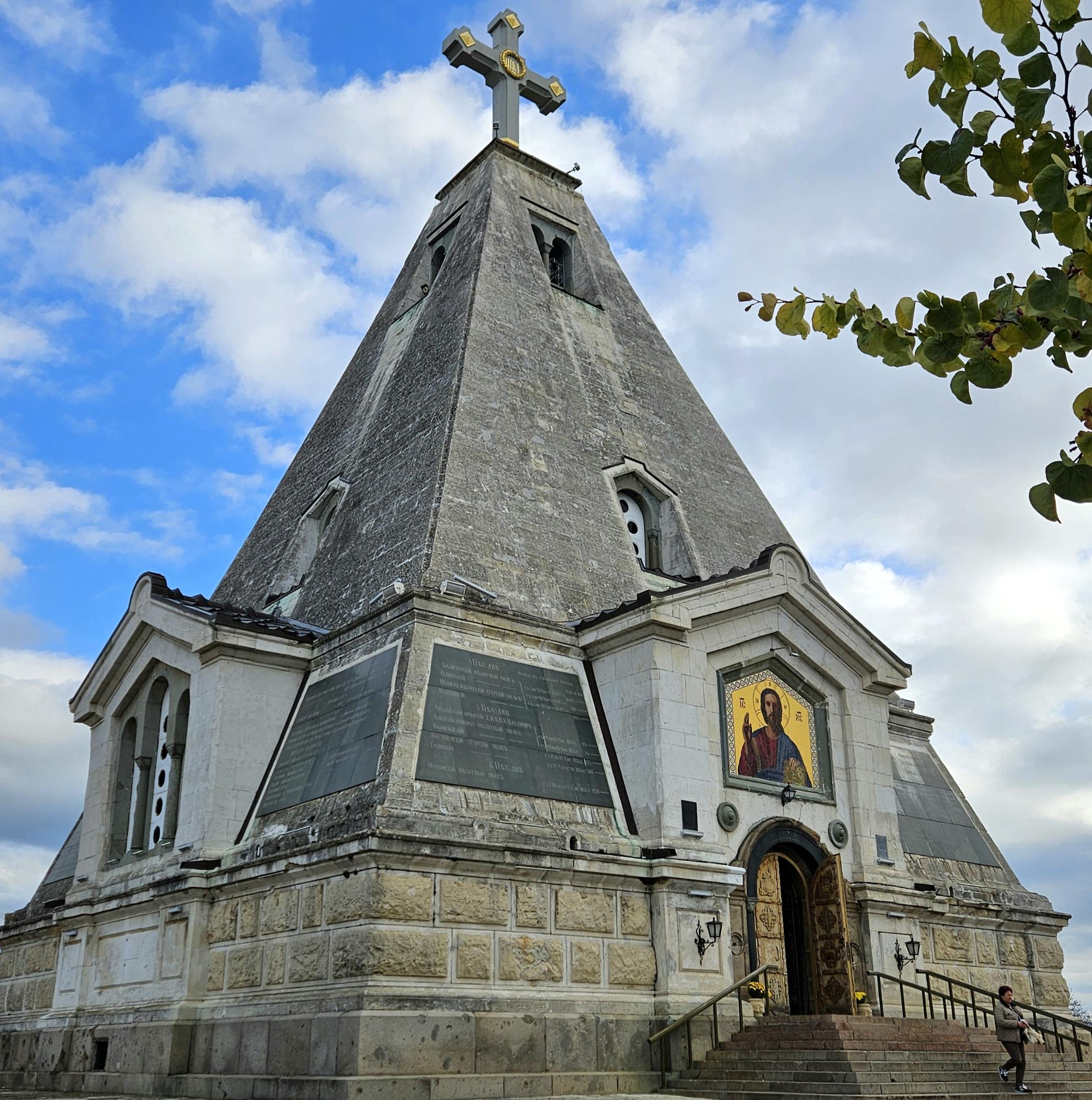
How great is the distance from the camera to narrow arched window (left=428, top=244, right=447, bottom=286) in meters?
24.8

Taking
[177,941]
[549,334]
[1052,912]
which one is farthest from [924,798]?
[177,941]

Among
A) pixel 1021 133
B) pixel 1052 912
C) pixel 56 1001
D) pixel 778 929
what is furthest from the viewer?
pixel 1052 912

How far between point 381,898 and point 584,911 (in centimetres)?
274

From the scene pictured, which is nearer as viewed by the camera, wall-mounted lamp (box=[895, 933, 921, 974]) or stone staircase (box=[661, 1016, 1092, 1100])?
stone staircase (box=[661, 1016, 1092, 1100])

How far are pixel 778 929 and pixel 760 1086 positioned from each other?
133 inches

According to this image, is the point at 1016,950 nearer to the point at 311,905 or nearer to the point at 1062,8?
the point at 311,905

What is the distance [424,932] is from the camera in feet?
42.3

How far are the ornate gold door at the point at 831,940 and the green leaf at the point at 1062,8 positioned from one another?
43.7 feet

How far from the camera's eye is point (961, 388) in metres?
5.57

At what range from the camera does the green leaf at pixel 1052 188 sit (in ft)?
16.2

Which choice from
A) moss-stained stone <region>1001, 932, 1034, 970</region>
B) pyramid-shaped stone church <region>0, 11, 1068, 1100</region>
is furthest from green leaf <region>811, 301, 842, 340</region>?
moss-stained stone <region>1001, 932, 1034, 970</region>

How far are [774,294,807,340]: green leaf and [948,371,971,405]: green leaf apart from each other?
0.86m

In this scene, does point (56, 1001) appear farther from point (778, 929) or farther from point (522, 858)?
point (778, 929)

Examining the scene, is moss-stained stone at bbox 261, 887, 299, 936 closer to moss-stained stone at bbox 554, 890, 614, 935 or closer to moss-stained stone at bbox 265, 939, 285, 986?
moss-stained stone at bbox 265, 939, 285, 986
